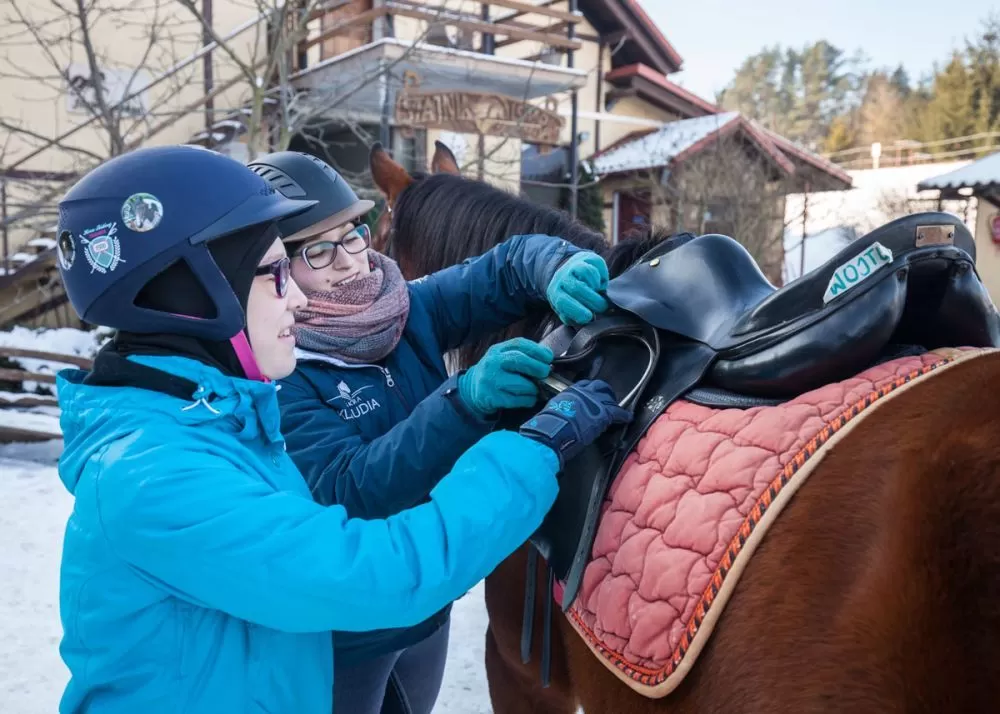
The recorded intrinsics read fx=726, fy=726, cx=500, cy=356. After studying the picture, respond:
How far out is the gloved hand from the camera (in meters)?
1.15

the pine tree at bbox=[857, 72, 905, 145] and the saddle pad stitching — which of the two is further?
the pine tree at bbox=[857, 72, 905, 145]

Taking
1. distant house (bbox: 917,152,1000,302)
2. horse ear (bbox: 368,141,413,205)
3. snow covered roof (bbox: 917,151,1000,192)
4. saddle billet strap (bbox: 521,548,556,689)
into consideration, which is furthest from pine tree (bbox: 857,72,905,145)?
saddle billet strap (bbox: 521,548,556,689)

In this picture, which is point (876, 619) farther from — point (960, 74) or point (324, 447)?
point (960, 74)

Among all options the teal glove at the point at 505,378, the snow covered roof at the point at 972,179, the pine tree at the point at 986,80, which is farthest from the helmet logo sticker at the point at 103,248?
the pine tree at the point at 986,80

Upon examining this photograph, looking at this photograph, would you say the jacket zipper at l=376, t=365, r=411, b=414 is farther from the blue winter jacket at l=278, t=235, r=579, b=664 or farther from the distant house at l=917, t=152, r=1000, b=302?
the distant house at l=917, t=152, r=1000, b=302

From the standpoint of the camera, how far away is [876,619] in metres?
0.89

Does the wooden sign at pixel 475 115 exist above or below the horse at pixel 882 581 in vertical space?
above

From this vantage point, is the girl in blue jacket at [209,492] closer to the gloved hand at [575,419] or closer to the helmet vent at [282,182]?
the gloved hand at [575,419]

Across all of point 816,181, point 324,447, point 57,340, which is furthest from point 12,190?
point 816,181

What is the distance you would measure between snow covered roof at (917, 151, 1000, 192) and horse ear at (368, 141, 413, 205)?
14.2 meters

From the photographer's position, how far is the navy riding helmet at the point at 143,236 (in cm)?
106

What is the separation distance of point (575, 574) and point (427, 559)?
39 centimetres

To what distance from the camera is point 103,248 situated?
1062 mm

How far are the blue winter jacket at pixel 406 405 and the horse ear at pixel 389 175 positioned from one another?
2.14ft
